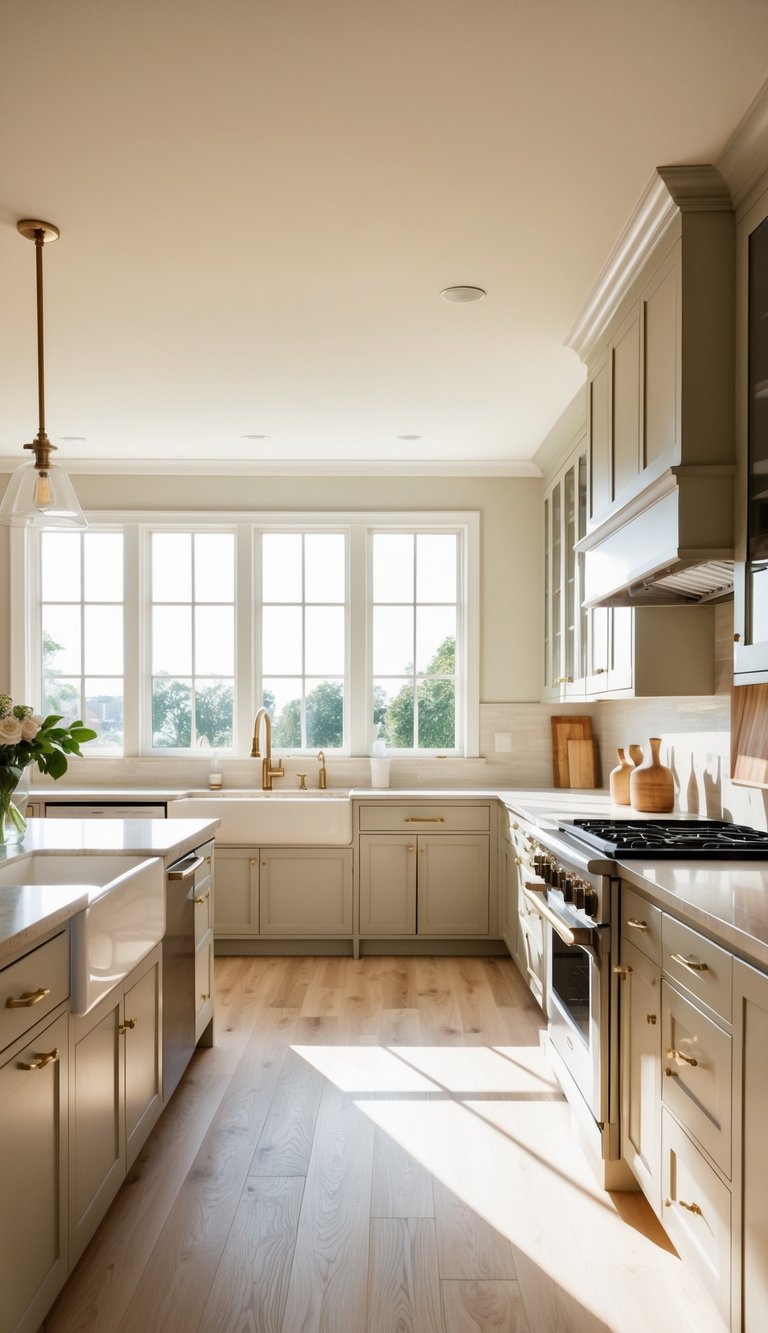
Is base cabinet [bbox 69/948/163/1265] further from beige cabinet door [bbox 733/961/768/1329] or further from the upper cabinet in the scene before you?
the upper cabinet

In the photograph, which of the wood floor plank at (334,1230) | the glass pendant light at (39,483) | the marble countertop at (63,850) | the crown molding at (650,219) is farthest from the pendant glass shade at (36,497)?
the wood floor plank at (334,1230)

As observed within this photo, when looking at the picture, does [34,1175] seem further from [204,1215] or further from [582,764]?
[582,764]

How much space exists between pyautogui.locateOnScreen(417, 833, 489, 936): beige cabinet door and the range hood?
6.28ft

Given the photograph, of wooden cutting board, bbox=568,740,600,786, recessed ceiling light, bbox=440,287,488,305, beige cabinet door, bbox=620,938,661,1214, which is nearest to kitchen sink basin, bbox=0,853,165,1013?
beige cabinet door, bbox=620,938,661,1214

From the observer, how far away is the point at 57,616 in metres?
5.72

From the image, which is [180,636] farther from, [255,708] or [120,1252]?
[120,1252]

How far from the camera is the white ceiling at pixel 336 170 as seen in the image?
1.94m

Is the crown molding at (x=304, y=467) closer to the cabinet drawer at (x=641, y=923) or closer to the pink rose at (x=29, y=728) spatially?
the pink rose at (x=29, y=728)

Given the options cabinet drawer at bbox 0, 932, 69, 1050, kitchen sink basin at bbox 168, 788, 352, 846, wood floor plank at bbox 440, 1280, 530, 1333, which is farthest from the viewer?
kitchen sink basin at bbox 168, 788, 352, 846

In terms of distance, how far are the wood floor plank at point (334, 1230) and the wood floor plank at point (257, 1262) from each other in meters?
0.03

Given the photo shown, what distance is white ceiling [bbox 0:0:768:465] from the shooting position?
194 centimetres

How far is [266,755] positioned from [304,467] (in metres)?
1.72

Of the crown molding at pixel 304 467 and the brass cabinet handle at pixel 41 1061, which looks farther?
the crown molding at pixel 304 467

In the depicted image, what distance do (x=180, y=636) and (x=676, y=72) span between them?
4.27 m
